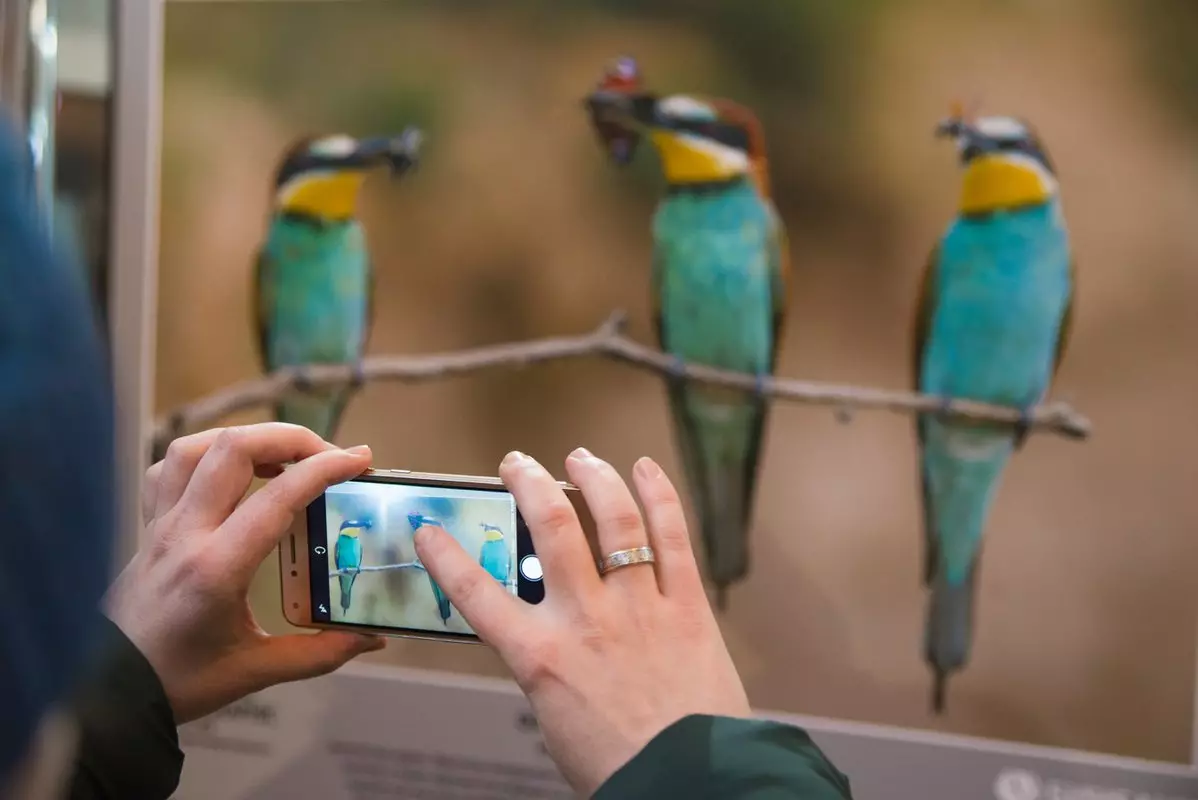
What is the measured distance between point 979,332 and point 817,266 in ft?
0.65

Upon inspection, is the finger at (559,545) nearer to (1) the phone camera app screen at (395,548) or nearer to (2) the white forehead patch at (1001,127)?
(1) the phone camera app screen at (395,548)

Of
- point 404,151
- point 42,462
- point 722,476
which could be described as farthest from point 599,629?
point 404,151

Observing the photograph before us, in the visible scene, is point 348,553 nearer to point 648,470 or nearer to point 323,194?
point 648,470

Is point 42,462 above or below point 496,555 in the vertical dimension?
above

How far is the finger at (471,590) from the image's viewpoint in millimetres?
494

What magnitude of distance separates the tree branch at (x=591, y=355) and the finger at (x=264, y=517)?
65 centimetres

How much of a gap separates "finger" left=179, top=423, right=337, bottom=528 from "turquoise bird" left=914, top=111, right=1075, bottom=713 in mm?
777

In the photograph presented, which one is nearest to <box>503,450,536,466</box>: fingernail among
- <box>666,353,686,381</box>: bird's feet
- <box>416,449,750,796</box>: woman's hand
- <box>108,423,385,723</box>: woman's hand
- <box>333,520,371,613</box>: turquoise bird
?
<box>416,449,750,796</box>: woman's hand

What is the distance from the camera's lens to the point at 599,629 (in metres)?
0.48

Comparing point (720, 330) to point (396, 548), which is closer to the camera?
point (396, 548)

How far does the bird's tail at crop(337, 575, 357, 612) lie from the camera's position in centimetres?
71

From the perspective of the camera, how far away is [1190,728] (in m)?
1.04

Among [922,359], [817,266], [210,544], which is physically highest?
[817,266]

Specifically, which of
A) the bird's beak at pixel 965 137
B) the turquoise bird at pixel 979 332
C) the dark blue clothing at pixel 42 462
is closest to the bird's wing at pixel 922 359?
the turquoise bird at pixel 979 332
